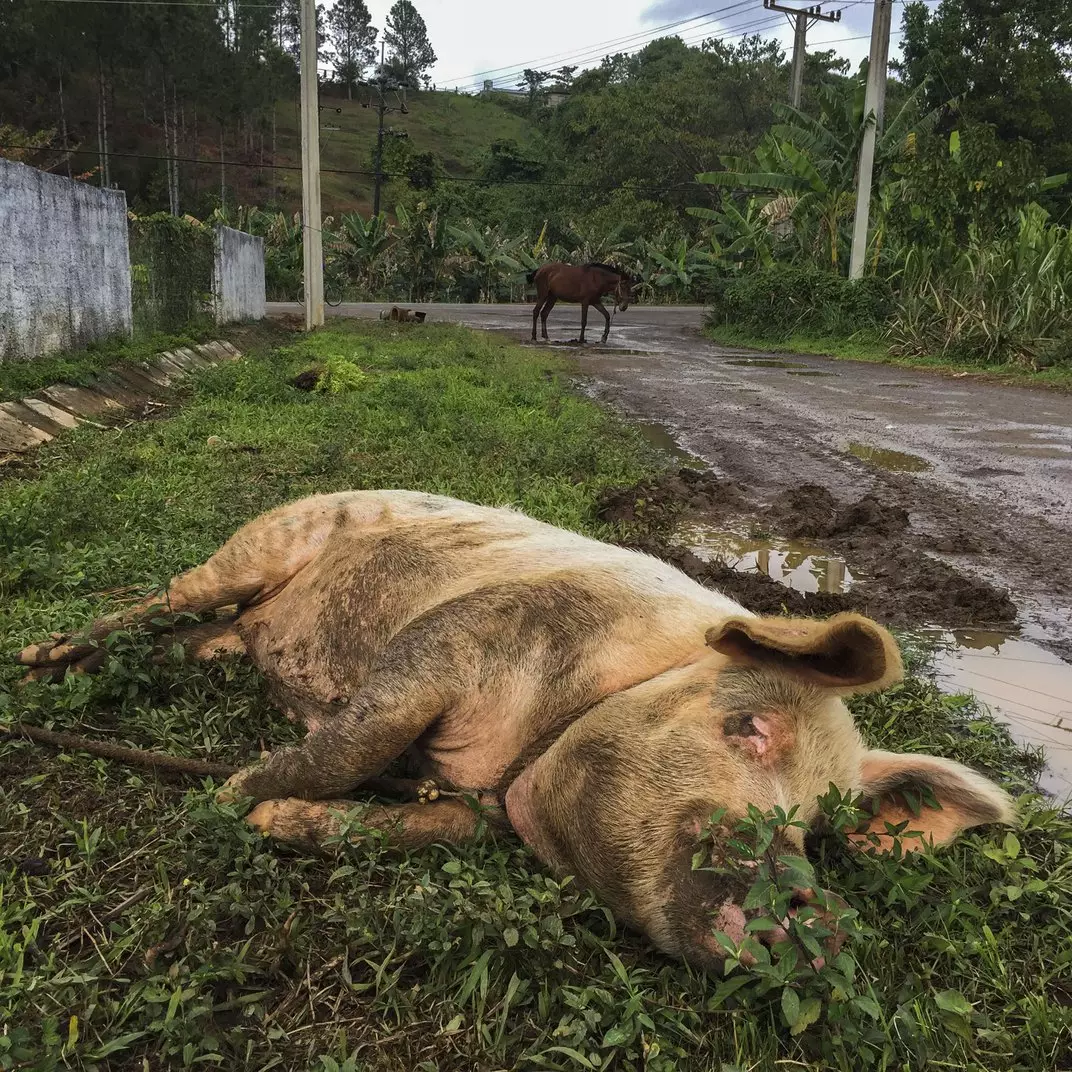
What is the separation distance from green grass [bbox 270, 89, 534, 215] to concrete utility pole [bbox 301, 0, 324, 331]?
166ft

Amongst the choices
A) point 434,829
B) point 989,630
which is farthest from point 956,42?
point 434,829

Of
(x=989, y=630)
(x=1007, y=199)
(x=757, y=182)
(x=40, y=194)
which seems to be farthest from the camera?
(x=757, y=182)

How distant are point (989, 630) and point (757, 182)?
21772 mm

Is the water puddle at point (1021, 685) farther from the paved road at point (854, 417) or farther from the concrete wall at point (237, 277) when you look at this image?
the concrete wall at point (237, 277)

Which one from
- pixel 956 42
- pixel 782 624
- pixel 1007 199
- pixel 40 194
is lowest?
pixel 782 624

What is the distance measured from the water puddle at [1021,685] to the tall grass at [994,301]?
13.1 metres

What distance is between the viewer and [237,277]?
1988 centimetres

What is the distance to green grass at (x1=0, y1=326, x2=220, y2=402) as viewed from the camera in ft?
28.1

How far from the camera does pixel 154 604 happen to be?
3604 mm

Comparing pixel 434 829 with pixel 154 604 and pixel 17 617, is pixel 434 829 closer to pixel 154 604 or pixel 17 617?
pixel 154 604

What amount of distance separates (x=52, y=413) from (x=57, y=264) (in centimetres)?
301

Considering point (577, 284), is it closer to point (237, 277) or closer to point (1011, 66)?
point (237, 277)

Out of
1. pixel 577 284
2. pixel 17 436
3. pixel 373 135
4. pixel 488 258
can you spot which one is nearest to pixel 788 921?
pixel 17 436

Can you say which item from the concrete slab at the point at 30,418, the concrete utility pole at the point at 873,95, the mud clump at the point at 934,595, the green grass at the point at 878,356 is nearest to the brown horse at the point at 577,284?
the green grass at the point at 878,356
